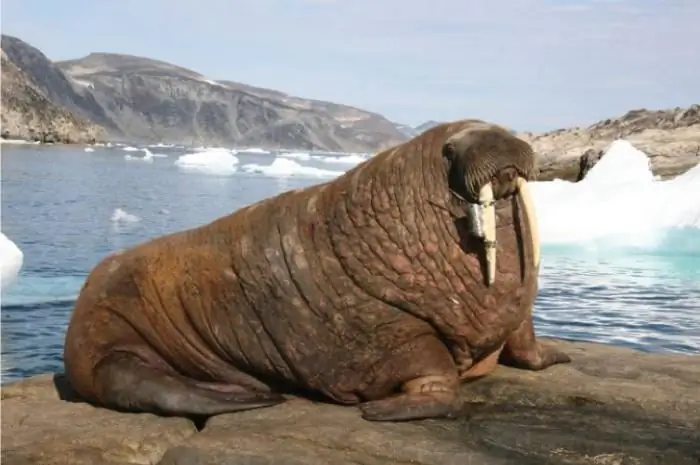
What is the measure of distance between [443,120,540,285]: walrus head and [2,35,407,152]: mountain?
138m

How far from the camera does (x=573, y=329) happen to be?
8.11 meters

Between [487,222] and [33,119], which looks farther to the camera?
[33,119]

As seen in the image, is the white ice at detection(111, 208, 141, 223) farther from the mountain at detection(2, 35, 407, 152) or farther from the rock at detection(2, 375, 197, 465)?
the mountain at detection(2, 35, 407, 152)

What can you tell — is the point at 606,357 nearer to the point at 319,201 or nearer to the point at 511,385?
the point at 511,385

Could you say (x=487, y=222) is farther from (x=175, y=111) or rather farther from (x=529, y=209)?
(x=175, y=111)

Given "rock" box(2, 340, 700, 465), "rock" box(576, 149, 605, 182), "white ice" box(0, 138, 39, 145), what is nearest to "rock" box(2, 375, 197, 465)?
"rock" box(2, 340, 700, 465)

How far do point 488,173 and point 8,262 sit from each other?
716cm

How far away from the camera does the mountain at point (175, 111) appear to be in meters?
142

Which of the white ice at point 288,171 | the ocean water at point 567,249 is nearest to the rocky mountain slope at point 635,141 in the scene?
the ocean water at point 567,249

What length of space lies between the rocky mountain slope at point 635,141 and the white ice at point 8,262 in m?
11.6

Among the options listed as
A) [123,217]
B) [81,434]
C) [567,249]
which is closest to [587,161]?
[567,249]

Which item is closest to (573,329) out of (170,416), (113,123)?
(170,416)

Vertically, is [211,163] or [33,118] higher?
[33,118]

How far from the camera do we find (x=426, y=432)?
3.35m
